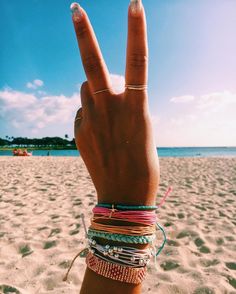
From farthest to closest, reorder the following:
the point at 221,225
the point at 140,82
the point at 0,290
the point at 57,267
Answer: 1. the point at 221,225
2. the point at 57,267
3. the point at 0,290
4. the point at 140,82

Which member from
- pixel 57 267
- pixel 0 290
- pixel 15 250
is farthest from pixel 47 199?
pixel 0 290

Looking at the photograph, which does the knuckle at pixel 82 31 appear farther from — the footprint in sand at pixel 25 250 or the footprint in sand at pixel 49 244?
the footprint in sand at pixel 49 244

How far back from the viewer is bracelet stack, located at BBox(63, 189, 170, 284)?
2.89 feet

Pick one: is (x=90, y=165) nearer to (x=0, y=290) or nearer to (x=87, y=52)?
(x=87, y=52)

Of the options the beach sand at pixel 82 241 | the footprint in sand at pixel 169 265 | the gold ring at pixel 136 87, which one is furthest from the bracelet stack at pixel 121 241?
the footprint in sand at pixel 169 265

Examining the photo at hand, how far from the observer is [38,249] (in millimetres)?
3650

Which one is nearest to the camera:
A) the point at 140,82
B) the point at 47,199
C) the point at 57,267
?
the point at 140,82

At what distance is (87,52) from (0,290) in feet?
8.37

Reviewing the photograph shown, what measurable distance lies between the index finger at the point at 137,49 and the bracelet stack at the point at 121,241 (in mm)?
413

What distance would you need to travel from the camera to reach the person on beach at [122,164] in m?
0.88

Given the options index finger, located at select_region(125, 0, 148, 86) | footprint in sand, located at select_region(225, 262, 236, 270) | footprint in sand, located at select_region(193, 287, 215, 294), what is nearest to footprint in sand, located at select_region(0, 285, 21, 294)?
footprint in sand, located at select_region(193, 287, 215, 294)

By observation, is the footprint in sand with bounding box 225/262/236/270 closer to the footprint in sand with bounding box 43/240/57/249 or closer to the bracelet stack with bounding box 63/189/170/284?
the footprint in sand with bounding box 43/240/57/249

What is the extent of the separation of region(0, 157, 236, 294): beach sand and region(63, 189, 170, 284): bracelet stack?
200 cm

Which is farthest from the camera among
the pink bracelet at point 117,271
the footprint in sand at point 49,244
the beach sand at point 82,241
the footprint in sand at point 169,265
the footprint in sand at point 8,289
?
the footprint in sand at point 49,244
